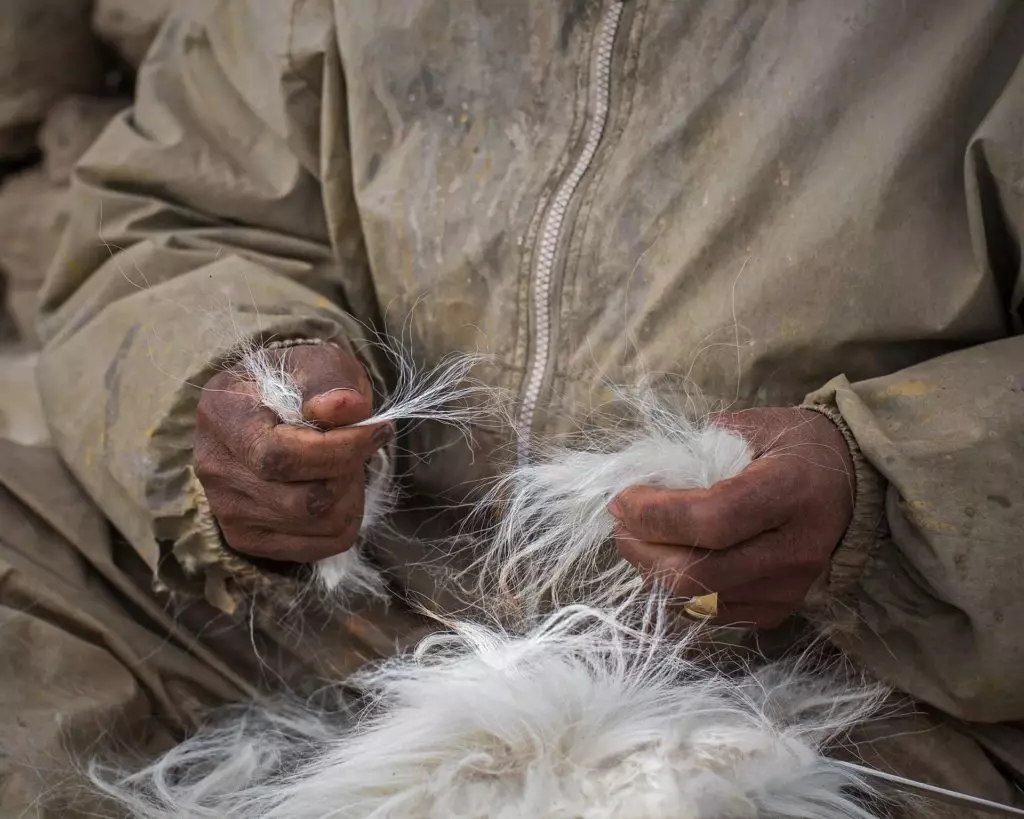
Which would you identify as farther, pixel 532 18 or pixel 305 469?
pixel 532 18

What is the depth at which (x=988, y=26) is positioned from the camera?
86cm

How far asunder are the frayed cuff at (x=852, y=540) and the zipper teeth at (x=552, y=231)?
0.34m

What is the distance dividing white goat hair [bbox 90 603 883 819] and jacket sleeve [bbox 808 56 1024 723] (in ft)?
0.26

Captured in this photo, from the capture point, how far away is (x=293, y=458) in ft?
2.85

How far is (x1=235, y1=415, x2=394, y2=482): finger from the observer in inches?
34.2

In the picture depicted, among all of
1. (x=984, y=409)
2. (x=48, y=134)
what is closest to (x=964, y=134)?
(x=984, y=409)

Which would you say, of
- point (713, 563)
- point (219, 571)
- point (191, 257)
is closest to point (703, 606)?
point (713, 563)

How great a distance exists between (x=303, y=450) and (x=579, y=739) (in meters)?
0.40

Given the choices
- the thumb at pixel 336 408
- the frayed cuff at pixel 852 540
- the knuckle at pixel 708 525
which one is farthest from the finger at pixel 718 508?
the thumb at pixel 336 408

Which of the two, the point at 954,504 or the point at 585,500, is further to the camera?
the point at 585,500

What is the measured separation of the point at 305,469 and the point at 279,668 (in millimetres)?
418

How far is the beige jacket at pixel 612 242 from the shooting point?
0.86 m

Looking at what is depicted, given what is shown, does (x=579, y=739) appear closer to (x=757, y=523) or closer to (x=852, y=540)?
(x=757, y=523)

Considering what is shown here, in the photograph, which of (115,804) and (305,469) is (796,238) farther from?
(115,804)
